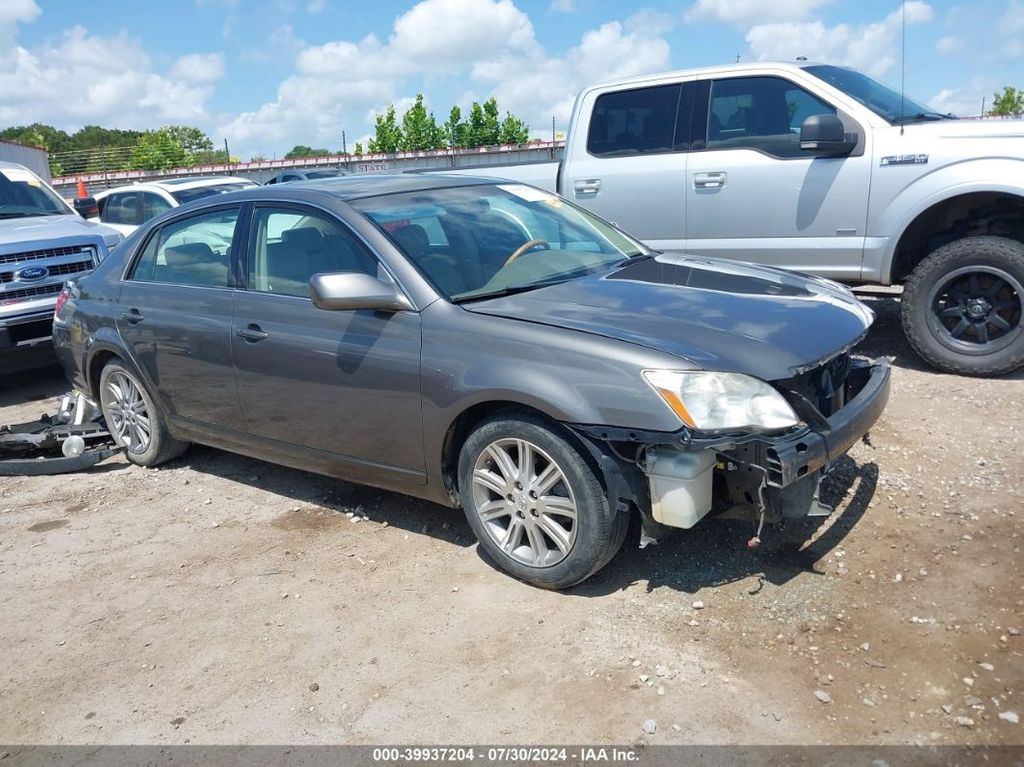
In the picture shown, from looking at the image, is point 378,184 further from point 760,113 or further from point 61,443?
point 760,113

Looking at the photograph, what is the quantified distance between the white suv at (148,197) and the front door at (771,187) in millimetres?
6574

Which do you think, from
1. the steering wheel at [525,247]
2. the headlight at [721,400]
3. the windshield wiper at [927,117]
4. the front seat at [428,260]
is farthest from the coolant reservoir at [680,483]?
the windshield wiper at [927,117]

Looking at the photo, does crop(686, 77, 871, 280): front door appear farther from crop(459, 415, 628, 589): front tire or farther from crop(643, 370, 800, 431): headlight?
crop(459, 415, 628, 589): front tire

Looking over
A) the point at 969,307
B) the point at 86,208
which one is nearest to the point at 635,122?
the point at 969,307

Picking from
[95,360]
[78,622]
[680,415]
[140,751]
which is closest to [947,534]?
[680,415]

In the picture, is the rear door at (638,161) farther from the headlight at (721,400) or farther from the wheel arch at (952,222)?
the headlight at (721,400)

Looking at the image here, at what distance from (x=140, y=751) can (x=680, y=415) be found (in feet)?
7.22

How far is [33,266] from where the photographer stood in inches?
304

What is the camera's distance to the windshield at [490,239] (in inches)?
160

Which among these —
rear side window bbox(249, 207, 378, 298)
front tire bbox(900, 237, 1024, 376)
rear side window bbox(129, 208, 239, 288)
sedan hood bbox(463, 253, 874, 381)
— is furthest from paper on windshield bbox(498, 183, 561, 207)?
front tire bbox(900, 237, 1024, 376)

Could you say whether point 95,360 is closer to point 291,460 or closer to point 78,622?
point 291,460

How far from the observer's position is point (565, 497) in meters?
3.50

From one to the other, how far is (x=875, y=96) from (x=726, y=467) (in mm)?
4605

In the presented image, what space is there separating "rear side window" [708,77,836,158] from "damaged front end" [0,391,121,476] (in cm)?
502
